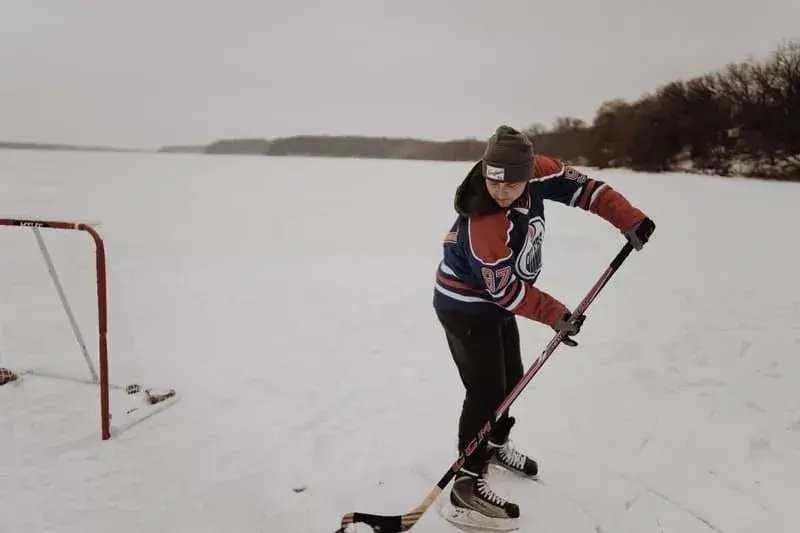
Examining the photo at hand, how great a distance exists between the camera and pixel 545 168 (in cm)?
164

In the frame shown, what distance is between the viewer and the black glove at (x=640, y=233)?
1.58 m

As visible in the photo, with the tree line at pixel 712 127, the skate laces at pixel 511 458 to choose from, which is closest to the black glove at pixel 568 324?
the skate laces at pixel 511 458

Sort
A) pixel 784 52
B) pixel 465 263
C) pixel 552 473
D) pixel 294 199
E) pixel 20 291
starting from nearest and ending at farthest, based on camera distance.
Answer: pixel 465 263 < pixel 552 473 < pixel 20 291 < pixel 784 52 < pixel 294 199

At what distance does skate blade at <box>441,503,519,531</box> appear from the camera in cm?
164

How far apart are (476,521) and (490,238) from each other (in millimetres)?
846

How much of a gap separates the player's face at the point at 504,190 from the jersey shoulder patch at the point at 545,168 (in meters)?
0.16

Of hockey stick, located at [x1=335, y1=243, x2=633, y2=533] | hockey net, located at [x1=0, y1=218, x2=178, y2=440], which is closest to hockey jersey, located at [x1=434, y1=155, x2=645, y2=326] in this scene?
hockey stick, located at [x1=335, y1=243, x2=633, y2=533]

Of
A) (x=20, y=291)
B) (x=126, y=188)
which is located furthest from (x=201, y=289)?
(x=126, y=188)

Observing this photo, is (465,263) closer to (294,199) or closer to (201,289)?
(201,289)

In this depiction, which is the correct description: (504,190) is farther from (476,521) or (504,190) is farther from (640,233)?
(476,521)

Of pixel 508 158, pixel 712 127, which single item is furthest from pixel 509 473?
pixel 712 127

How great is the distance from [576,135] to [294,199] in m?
5.03

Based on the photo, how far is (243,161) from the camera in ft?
57.9

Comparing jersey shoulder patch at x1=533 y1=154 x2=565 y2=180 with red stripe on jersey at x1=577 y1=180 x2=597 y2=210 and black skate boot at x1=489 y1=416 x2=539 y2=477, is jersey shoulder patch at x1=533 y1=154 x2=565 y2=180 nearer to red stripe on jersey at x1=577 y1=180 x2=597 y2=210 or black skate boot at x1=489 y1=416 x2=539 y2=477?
red stripe on jersey at x1=577 y1=180 x2=597 y2=210
